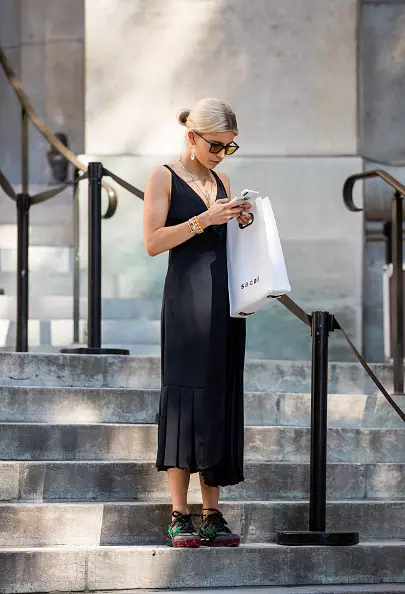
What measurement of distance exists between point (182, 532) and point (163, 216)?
1161 millimetres

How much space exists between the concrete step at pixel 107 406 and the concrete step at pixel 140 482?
1.86 feet

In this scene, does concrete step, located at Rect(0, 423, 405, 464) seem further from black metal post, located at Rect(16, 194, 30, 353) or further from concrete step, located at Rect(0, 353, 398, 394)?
black metal post, located at Rect(16, 194, 30, 353)

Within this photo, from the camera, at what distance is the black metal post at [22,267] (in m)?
6.66

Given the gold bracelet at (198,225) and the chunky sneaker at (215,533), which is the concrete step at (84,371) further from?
the gold bracelet at (198,225)

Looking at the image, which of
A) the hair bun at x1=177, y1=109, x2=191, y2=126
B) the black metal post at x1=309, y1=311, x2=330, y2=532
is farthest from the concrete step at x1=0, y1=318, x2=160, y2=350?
the hair bun at x1=177, y1=109, x2=191, y2=126

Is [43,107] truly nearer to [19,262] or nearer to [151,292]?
[151,292]

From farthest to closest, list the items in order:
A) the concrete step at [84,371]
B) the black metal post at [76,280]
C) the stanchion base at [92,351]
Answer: the black metal post at [76,280], the stanchion base at [92,351], the concrete step at [84,371]

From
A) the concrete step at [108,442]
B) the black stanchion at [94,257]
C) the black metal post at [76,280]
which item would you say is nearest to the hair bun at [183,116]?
the concrete step at [108,442]

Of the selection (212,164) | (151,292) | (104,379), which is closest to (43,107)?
(151,292)

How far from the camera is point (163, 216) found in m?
4.65

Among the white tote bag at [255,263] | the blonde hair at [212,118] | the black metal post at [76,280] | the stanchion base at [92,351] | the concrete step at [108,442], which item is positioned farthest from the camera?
the black metal post at [76,280]

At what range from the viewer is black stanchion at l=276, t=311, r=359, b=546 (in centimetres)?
478

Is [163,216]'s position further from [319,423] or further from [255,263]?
[319,423]

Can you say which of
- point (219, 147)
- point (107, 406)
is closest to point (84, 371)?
point (107, 406)
